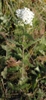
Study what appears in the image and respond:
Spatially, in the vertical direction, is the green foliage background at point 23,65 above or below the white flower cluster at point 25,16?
below

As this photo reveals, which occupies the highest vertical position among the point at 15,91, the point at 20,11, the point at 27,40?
the point at 20,11

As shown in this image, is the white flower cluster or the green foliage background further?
the white flower cluster

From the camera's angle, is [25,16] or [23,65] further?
[25,16]

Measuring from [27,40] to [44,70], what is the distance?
1.05ft

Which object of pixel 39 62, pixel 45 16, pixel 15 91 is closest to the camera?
pixel 15 91

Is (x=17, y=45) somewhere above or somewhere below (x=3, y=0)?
below

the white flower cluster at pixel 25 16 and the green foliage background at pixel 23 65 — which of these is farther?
the white flower cluster at pixel 25 16

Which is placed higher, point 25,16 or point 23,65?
point 25,16

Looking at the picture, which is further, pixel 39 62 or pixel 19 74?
pixel 39 62

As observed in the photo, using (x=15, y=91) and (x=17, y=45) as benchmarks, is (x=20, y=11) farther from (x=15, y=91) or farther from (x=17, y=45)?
(x=15, y=91)

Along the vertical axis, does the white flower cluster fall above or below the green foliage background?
above

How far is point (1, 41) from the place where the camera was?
2.96 metres

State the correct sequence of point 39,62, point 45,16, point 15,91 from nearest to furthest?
1. point 15,91
2. point 39,62
3. point 45,16

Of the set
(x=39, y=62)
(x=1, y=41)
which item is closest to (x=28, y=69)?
(x=39, y=62)
